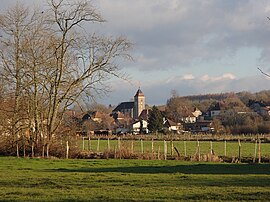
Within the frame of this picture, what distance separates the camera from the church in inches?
7018

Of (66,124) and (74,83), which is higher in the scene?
(74,83)

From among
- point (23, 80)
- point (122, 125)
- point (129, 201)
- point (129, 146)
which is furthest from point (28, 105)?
point (122, 125)

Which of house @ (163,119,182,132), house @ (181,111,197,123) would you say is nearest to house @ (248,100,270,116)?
house @ (181,111,197,123)

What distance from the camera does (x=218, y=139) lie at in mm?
69062

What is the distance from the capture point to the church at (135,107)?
178 m

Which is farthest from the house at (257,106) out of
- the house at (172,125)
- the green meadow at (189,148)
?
the green meadow at (189,148)

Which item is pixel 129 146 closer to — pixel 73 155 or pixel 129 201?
pixel 73 155

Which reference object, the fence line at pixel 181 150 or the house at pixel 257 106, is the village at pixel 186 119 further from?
the fence line at pixel 181 150

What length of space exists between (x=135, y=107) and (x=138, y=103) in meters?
5.23

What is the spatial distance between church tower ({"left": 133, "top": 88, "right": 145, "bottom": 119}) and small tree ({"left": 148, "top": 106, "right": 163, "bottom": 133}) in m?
79.8

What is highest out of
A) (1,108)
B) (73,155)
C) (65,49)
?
(65,49)

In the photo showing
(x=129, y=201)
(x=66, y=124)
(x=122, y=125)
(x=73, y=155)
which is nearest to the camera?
(x=129, y=201)

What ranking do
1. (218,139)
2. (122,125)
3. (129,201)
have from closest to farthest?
(129,201) → (218,139) → (122,125)

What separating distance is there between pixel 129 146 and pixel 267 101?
113710 millimetres
